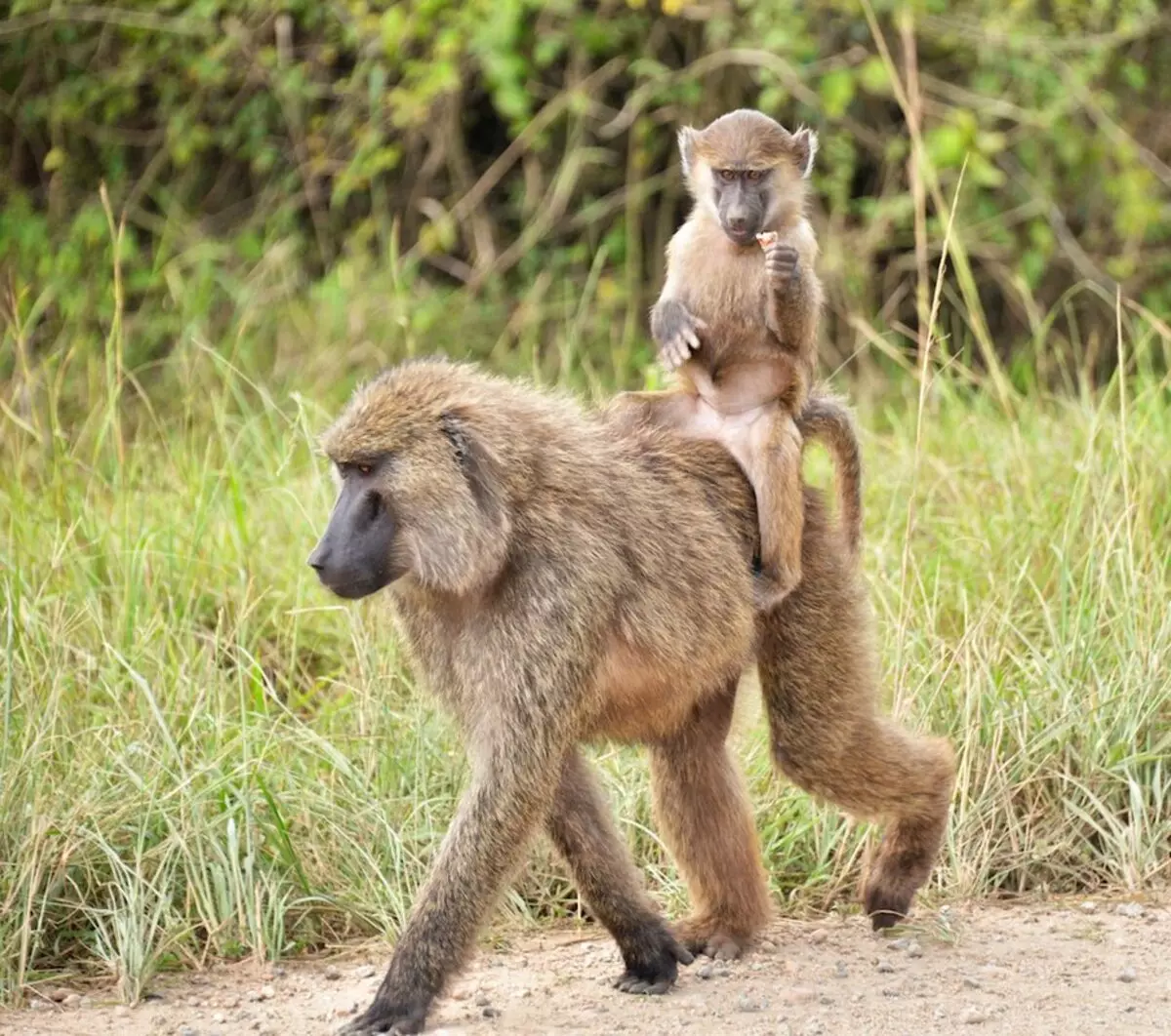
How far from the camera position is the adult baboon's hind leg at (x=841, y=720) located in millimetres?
4020

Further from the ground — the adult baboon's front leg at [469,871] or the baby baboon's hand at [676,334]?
the baby baboon's hand at [676,334]

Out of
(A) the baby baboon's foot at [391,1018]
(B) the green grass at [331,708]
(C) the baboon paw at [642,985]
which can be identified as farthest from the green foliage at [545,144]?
(A) the baby baboon's foot at [391,1018]

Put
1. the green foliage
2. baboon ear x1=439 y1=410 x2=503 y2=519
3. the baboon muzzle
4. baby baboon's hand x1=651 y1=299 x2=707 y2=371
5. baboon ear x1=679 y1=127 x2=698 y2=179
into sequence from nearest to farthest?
the baboon muzzle
baboon ear x1=439 y1=410 x2=503 y2=519
baby baboon's hand x1=651 y1=299 x2=707 y2=371
baboon ear x1=679 y1=127 x2=698 y2=179
the green foliage

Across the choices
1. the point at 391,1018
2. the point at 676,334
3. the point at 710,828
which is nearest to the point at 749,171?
the point at 676,334

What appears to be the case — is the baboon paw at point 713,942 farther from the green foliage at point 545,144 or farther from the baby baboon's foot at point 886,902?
the green foliage at point 545,144

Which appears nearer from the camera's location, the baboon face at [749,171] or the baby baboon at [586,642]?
the baby baboon at [586,642]

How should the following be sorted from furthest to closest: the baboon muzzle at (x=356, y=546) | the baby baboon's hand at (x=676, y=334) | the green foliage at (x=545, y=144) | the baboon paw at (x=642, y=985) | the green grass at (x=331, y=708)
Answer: the green foliage at (x=545, y=144) < the green grass at (x=331, y=708) < the baby baboon's hand at (x=676, y=334) < the baboon paw at (x=642, y=985) < the baboon muzzle at (x=356, y=546)

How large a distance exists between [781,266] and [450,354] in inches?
170

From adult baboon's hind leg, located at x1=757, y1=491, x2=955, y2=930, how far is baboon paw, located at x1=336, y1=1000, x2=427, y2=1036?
0.97 meters

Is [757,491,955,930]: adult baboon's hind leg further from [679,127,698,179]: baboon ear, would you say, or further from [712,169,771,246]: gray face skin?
[679,127,698,179]: baboon ear

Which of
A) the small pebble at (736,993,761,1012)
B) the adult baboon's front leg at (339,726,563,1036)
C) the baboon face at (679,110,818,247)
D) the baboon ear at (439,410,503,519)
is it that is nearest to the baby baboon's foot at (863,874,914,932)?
the small pebble at (736,993,761,1012)

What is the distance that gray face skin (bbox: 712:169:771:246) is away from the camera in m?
4.03

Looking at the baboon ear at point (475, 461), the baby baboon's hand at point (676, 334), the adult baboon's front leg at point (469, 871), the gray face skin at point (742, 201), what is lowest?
the adult baboon's front leg at point (469, 871)

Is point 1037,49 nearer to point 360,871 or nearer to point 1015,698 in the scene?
point 1015,698
